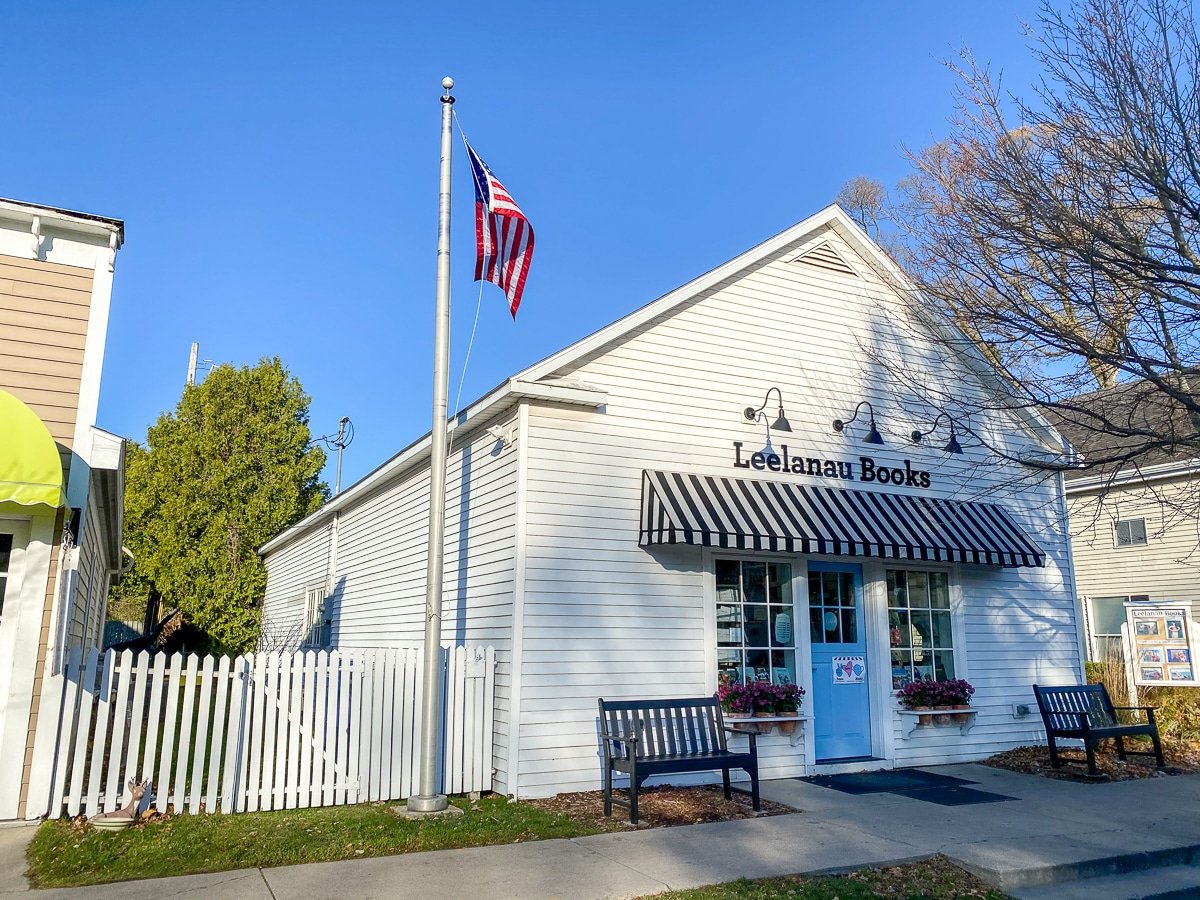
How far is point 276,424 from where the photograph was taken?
2842 cm

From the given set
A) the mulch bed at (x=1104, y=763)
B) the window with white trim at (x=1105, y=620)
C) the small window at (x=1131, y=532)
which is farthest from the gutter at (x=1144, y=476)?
the mulch bed at (x=1104, y=763)

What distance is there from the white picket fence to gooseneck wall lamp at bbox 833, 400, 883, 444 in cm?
535

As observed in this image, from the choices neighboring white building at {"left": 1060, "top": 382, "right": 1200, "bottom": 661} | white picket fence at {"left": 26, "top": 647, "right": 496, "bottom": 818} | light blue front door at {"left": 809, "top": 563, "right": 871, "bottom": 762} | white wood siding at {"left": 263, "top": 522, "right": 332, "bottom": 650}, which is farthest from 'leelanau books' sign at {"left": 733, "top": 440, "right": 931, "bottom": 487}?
white wood siding at {"left": 263, "top": 522, "right": 332, "bottom": 650}

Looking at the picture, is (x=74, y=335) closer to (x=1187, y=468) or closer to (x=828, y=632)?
(x=828, y=632)

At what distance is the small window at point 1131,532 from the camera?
20.2 metres

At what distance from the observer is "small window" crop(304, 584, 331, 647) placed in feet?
58.0

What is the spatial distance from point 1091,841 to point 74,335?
9.83 meters

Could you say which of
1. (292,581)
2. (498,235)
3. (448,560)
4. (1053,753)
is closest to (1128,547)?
(1053,753)

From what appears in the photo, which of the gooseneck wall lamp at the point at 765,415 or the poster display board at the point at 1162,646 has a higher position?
the gooseneck wall lamp at the point at 765,415

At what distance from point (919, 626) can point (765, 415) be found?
345 cm

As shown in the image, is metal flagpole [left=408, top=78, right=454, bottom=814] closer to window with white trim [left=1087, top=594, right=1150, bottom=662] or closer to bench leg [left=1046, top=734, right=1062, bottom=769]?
bench leg [left=1046, top=734, right=1062, bottom=769]

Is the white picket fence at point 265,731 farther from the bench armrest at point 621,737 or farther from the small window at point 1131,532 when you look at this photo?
the small window at point 1131,532

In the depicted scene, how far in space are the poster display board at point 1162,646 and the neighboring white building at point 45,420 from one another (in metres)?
14.0

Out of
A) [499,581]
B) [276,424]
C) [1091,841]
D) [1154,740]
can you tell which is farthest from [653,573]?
[276,424]
